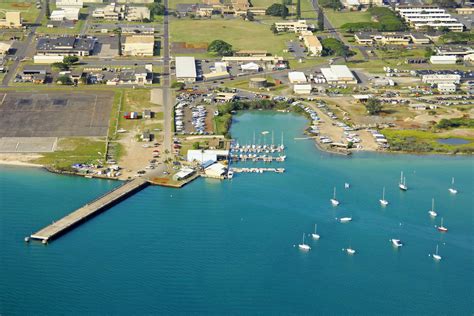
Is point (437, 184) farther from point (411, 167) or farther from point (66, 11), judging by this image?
point (66, 11)

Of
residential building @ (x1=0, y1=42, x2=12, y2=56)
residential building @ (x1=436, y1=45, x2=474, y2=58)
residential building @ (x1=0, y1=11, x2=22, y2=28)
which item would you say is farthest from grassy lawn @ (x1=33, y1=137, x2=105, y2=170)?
residential building @ (x1=436, y1=45, x2=474, y2=58)

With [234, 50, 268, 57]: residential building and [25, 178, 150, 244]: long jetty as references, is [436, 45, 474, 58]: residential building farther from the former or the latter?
[25, 178, 150, 244]: long jetty

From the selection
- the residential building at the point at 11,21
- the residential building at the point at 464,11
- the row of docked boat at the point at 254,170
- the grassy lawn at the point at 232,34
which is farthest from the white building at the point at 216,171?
the residential building at the point at 464,11

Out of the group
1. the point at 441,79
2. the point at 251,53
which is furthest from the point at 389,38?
the point at 441,79

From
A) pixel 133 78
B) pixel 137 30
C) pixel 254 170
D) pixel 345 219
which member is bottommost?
pixel 345 219

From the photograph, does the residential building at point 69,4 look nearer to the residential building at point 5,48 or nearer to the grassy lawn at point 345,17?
the residential building at point 5,48

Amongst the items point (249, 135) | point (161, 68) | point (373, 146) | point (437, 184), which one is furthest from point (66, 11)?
point (437, 184)

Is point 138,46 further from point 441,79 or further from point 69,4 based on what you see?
point 441,79
